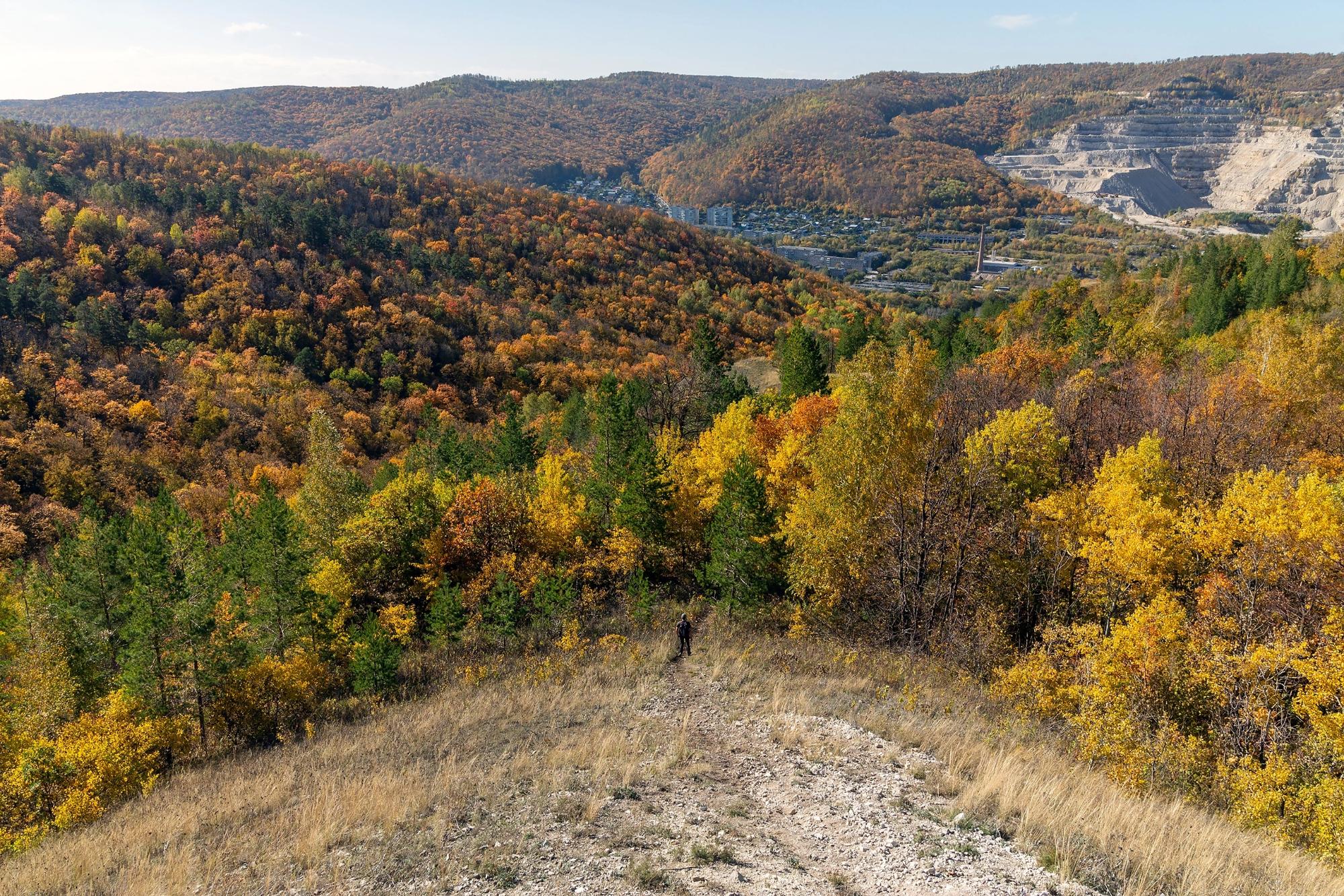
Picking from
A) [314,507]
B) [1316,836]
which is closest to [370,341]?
[314,507]

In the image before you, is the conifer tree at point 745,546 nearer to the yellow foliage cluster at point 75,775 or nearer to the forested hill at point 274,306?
the yellow foliage cluster at point 75,775

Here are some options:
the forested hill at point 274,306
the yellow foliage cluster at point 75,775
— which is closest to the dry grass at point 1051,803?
the yellow foliage cluster at point 75,775

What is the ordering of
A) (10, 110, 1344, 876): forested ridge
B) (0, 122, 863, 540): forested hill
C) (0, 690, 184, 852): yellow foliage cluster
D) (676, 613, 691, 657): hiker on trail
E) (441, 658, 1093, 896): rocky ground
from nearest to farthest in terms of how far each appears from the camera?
(441, 658, 1093, 896): rocky ground → (0, 690, 184, 852): yellow foliage cluster → (10, 110, 1344, 876): forested ridge → (676, 613, 691, 657): hiker on trail → (0, 122, 863, 540): forested hill

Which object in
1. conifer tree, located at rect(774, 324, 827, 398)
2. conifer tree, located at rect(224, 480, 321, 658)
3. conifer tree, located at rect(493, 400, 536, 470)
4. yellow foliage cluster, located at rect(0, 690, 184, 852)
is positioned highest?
conifer tree, located at rect(774, 324, 827, 398)

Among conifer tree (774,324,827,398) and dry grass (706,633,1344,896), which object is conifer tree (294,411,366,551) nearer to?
dry grass (706,633,1344,896)

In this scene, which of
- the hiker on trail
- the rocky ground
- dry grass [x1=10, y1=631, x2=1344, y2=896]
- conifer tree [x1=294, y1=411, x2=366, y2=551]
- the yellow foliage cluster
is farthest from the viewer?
conifer tree [x1=294, y1=411, x2=366, y2=551]

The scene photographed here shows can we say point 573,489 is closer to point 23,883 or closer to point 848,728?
point 848,728

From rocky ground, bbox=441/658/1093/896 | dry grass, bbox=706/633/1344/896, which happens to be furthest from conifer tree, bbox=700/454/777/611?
rocky ground, bbox=441/658/1093/896
